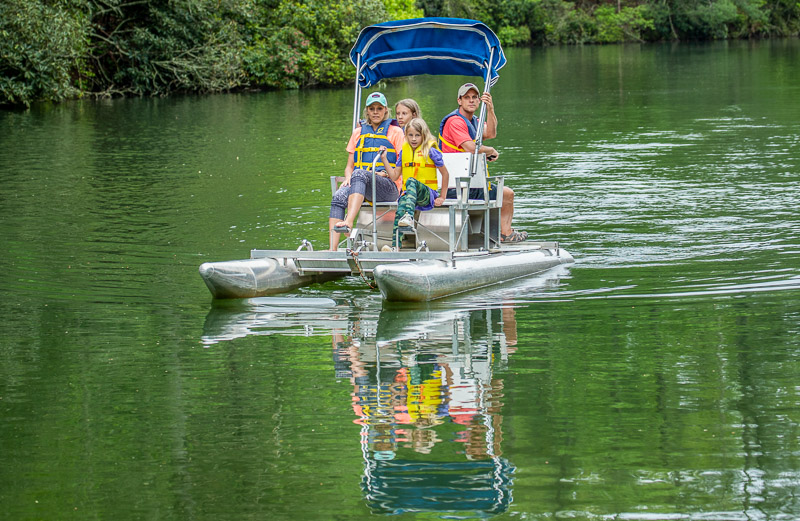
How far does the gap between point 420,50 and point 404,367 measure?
5.72 meters

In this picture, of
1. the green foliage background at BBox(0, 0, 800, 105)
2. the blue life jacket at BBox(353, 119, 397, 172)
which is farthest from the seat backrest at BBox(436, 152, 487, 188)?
the green foliage background at BBox(0, 0, 800, 105)

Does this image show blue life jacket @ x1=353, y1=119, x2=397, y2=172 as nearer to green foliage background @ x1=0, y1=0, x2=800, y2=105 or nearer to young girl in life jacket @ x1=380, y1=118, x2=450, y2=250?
young girl in life jacket @ x1=380, y1=118, x2=450, y2=250

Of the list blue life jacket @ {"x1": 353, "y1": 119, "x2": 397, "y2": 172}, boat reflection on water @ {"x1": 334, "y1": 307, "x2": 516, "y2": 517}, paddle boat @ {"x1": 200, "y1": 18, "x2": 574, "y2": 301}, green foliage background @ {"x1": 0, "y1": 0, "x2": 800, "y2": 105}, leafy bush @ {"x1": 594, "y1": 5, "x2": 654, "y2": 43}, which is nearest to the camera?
boat reflection on water @ {"x1": 334, "y1": 307, "x2": 516, "y2": 517}

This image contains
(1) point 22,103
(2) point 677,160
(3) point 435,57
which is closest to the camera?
(3) point 435,57

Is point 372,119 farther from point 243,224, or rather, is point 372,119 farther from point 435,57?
point 243,224

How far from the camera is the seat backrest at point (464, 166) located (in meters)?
12.3

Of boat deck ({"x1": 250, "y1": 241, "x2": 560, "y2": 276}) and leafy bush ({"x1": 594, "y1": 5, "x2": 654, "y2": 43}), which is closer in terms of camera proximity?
boat deck ({"x1": 250, "y1": 241, "x2": 560, "y2": 276})

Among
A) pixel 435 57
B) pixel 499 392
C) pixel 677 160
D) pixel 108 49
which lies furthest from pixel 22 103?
pixel 499 392

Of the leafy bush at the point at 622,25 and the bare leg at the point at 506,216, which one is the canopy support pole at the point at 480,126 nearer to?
the bare leg at the point at 506,216

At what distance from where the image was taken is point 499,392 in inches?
319

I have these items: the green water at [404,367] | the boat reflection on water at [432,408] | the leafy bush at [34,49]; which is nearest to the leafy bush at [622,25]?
the leafy bush at [34,49]

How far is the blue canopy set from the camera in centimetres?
1330

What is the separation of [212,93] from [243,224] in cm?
3446

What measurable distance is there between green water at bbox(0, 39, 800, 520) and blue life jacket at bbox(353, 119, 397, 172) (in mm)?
1290
